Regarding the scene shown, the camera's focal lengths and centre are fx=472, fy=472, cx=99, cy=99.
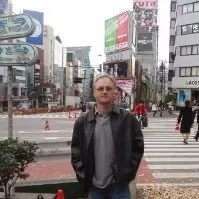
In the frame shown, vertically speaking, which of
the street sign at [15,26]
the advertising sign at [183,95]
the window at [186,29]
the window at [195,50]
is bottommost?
the advertising sign at [183,95]

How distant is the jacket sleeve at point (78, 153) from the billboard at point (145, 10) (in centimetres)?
12008

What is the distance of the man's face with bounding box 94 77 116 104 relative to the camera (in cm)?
391

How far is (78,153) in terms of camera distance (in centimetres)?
399

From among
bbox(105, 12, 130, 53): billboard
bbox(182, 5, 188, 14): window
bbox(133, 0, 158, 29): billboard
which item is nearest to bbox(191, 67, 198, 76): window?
bbox(182, 5, 188, 14): window

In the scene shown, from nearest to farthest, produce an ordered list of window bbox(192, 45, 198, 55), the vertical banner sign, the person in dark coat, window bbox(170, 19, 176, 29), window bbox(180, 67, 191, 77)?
1. the person in dark coat
2. window bbox(192, 45, 198, 55)
3. window bbox(180, 67, 191, 77)
4. the vertical banner sign
5. window bbox(170, 19, 176, 29)

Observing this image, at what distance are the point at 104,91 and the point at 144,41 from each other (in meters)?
134

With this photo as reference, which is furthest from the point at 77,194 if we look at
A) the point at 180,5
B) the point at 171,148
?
the point at 180,5

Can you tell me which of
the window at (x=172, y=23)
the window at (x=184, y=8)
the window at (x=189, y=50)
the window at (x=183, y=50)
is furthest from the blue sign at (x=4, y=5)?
the window at (x=189, y=50)

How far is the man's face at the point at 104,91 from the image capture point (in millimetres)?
3906

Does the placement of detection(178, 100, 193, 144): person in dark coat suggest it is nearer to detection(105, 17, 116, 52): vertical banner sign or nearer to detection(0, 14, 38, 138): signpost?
detection(0, 14, 38, 138): signpost

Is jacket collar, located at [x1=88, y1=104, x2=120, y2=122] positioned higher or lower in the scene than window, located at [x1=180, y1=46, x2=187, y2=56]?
lower

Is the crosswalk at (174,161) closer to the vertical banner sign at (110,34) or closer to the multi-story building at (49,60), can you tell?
the vertical banner sign at (110,34)

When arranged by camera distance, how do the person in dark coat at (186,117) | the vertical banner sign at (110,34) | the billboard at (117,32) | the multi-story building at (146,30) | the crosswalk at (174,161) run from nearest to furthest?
the crosswalk at (174,161) → the person in dark coat at (186,117) → the billboard at (117,32) → the vertical banner sign at (110,34) → the multi-story building at (146,30)

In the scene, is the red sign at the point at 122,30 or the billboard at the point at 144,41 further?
the billboard at the point at 144,41
